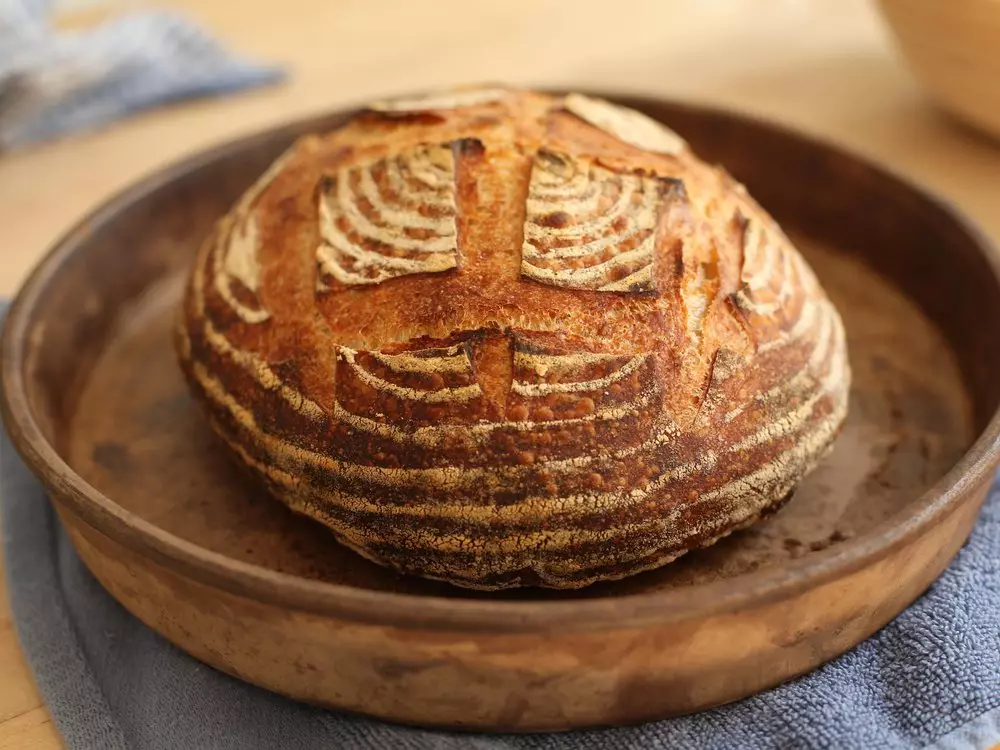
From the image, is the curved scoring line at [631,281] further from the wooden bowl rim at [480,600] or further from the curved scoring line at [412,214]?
the wooden bowl rim at [480,600]

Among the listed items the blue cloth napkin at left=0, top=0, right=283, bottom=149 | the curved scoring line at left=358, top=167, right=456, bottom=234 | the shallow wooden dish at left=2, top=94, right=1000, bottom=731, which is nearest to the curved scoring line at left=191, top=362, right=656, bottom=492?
the shallow wooden dish at left=2, top=94, right=1000, bottom=731

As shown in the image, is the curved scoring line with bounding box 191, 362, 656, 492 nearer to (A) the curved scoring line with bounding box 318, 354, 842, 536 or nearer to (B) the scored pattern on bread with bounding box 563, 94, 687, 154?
(A) the curved scoring line with bounding box 318, 354, 842, 536

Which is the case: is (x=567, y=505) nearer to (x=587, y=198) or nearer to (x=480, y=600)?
(x=480, y=600)

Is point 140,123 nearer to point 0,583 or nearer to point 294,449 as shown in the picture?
point 0,583

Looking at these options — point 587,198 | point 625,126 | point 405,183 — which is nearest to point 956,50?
point 625,126

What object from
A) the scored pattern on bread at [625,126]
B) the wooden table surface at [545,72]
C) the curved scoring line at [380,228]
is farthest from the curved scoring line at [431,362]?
the wooden table surface at [545,72]

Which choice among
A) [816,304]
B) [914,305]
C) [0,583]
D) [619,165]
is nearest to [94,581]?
[0,583]

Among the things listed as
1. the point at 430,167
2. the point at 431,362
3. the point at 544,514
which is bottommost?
the point at 544,514
